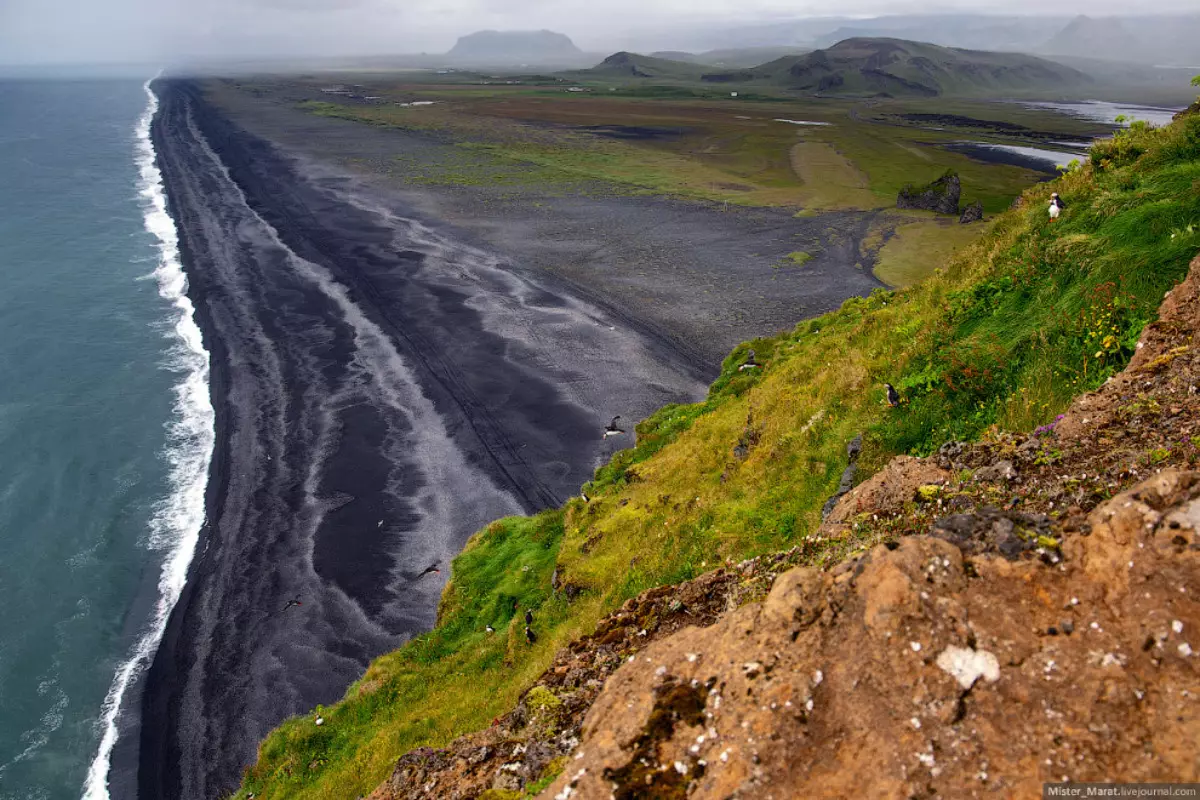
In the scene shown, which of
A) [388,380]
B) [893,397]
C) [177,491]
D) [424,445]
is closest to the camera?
[893,397]

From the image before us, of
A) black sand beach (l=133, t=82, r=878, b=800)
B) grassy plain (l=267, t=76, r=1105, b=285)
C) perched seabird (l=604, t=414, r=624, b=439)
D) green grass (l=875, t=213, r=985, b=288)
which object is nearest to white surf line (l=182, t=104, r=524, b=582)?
black sand beach (l=133, t=82, r=878, b=800)

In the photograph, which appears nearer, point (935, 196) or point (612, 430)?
point (612, 430)

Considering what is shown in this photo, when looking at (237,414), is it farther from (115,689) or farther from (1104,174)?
(1104,174)

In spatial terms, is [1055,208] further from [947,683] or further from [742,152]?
[742,152]

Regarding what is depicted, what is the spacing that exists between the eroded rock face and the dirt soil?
2cm

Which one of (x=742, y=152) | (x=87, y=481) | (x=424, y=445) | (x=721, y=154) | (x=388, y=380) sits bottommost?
(x=87, y=481)

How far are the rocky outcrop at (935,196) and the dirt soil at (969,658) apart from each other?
80.9 meters

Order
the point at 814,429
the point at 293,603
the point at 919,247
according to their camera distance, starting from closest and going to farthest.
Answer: the point at 814,429
the point at 293,603
the point at 919,247

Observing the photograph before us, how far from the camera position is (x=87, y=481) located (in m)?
33.3

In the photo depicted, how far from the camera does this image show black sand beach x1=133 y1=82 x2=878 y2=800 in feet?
81.1

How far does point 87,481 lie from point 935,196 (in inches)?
3366

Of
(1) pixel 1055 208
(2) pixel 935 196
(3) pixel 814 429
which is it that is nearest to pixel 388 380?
(3) pixel 814 429

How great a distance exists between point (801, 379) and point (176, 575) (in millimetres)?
26144

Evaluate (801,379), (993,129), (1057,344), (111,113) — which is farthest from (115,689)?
(111,113)
